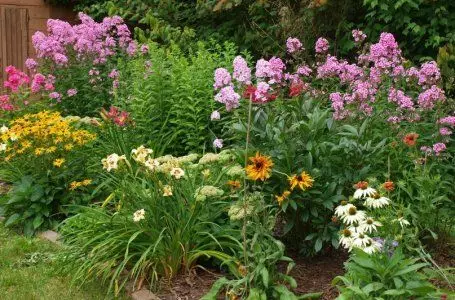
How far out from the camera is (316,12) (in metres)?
7.99

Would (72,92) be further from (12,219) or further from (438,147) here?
(438,147)

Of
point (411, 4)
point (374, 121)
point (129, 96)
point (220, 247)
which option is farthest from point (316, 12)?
point (220, 247)

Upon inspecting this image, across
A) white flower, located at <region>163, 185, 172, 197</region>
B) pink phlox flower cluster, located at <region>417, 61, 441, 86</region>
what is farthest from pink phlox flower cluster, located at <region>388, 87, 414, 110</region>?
white flower, located at <region>163, 185, 172, 197</region>

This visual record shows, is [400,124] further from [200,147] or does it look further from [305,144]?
[200,147]

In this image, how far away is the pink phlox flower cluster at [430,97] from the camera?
491cm

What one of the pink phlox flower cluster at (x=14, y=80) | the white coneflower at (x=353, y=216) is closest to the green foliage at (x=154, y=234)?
the white coneflower at (x=353, y=216)

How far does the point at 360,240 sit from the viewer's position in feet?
10.7

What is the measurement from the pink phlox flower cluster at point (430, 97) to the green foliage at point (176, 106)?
6.04 ft

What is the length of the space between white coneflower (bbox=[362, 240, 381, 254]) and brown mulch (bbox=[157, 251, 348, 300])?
2.15 ft

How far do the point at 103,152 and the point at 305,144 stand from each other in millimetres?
2411

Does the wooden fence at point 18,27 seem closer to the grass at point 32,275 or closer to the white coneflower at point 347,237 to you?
the grass at point 32,275

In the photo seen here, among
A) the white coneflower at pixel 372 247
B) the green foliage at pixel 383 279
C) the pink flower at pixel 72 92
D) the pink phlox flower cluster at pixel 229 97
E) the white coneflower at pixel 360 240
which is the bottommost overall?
the green foliage at pixel 383 279

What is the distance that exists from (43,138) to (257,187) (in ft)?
8.10

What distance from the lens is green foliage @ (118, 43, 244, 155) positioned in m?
6.04
